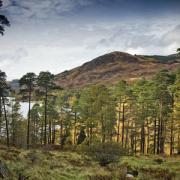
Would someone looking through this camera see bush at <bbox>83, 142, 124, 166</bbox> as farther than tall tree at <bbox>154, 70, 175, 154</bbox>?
No

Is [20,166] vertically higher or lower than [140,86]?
lower

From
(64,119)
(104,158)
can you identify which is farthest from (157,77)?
(64,119)

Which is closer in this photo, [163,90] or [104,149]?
[104,149]

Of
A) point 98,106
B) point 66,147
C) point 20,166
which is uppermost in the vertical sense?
point 98,106

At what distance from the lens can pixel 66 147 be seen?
43844 mm

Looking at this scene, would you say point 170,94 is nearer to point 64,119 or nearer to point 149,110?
point 149,110

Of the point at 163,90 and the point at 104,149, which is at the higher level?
the point at 163,90

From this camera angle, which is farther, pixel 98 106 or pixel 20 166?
pixel 98 106

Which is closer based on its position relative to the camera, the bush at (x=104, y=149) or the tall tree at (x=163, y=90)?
the bush at (x=104, y=149)

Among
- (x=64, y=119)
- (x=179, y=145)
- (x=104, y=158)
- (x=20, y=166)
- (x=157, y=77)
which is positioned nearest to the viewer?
(x=20, y=166)

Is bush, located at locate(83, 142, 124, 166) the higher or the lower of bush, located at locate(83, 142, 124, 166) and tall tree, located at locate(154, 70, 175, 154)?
the lower

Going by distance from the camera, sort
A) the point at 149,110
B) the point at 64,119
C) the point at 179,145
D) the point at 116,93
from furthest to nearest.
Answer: the point at 64,119
the point at 116,93
the point at 149,110
the point at 179,145

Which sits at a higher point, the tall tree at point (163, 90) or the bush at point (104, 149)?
the tall tree at point (163, 90)

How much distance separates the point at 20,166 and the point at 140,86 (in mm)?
32248
